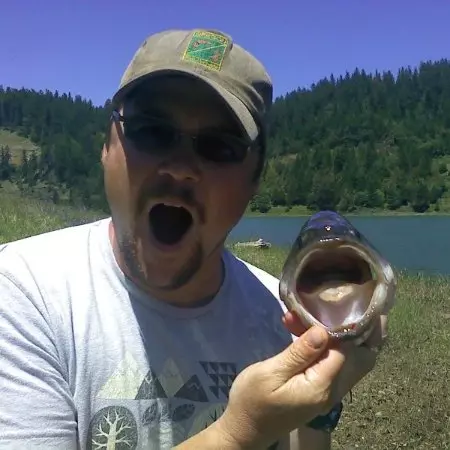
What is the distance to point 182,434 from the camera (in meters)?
2.25

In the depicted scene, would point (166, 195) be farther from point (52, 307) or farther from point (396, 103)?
point (396, 103)

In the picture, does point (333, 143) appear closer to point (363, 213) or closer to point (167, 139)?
point (363, 213)

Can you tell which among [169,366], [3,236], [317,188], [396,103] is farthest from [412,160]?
[169,366]

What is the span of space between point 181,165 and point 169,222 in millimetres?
216

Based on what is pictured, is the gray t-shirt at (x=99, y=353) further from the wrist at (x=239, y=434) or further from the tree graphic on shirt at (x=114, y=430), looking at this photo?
the wrist at (x=239, y=434)

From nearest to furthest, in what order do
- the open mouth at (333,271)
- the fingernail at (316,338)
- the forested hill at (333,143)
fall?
the fingernail at (316,338)
the open mouth at (333,271)
the forested hill at (333,143)

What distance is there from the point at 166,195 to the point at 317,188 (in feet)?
332

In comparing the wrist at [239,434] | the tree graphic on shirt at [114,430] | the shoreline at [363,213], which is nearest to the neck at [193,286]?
the tree graphic on shirt at [114,430]

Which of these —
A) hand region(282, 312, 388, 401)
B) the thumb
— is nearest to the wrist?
the thumb

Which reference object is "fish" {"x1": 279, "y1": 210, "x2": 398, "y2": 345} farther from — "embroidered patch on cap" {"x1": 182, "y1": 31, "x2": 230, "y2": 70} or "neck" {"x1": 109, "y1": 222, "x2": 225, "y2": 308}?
"embroidered patch on cap" {"x1": 182, "y1": 31, "x2": 230, "y2": 70}

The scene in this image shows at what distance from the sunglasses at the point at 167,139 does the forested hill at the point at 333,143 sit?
232 feet

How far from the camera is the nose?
2.26 meters

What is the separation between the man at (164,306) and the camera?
6.43 feet

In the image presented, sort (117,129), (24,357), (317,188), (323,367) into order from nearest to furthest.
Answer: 1. (323,367)
2. (24,357)
3. (117,129)
4. (317,188)
